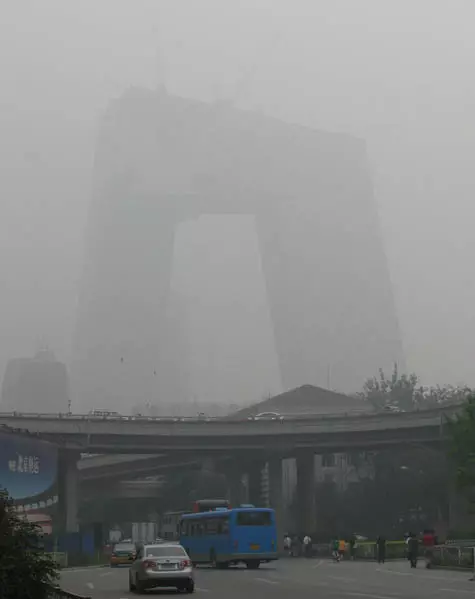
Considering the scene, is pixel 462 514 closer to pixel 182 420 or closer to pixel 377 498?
pixel 377 498

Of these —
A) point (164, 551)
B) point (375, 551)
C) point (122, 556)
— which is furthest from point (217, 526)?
point (164, 551)

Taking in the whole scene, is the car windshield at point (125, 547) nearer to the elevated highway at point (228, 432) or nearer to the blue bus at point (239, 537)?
the blue bus at point (239, 537)

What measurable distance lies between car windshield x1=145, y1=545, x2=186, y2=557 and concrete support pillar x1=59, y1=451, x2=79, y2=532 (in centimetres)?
5864

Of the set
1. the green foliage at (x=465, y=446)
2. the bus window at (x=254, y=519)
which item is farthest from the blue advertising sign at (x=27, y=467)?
the green foliage at (x=465, y=446)

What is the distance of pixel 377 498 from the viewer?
10050cm

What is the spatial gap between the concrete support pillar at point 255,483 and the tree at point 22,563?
82.3 m

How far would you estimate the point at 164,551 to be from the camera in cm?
3109

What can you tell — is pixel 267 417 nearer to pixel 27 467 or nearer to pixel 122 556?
pixel 27 467

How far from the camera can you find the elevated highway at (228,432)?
281 feet

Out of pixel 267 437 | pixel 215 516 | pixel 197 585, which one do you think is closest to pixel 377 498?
pixel 267 437

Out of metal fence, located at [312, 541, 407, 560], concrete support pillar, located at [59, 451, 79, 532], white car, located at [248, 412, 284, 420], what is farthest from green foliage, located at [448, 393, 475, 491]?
concrete support pillar, located at [59, 451, 79, 532]

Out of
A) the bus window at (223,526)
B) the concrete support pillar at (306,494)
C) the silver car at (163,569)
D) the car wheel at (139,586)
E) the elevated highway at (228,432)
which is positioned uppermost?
the elevated highway at (228,432)

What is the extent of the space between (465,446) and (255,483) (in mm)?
36219

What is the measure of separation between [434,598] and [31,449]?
48207mm
